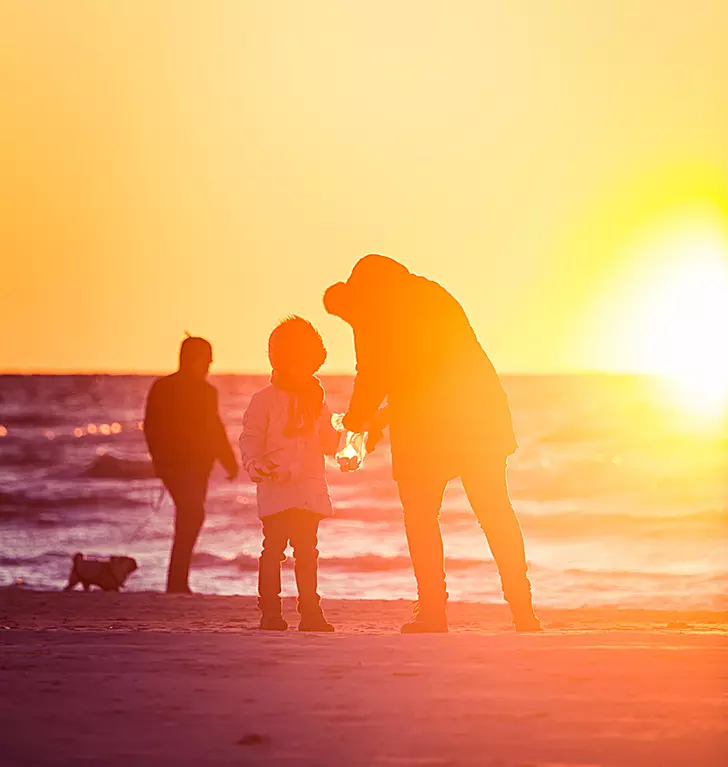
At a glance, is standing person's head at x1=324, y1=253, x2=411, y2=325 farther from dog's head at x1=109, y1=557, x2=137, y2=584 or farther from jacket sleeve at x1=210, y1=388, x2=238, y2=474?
dog's head at x1=109, y1=557, x2=137, y2=584

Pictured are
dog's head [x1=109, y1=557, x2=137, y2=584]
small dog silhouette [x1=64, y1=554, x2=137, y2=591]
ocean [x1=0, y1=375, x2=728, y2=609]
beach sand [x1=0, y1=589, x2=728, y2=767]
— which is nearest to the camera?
beach sand [x1=0, y1=589, x2=728, y2=767]

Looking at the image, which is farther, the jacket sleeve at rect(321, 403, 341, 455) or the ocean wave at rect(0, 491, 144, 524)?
the ocean wave at rect(0, 491, 144, 524)

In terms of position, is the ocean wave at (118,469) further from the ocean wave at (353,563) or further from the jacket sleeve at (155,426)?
the jacket sleeve at (155,426)

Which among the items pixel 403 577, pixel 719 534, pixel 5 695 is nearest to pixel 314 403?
pixel 5 695

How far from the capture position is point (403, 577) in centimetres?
1477

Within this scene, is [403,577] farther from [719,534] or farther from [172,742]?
[172,742]

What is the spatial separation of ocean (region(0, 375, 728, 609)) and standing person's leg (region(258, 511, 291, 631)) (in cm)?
577

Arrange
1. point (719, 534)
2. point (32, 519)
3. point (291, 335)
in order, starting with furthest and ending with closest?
point (32, 519), point (719, 534), point (291, 335)

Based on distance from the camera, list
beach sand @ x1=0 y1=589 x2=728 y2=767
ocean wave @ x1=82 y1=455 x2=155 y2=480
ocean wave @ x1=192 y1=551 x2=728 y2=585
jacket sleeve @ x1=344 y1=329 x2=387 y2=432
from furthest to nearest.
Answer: ocean wave @ x1=82 y1=455 x2=155 y2=480, ocean wave @ x1=192 y1=551 x2=728 y2=585, jacket sleeve @ x1=344 y1=329 x2=387 y2=432, beach sand @ x1=0 y1=589 x2=728 y2=767

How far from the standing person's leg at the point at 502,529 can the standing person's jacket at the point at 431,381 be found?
0.09 meters

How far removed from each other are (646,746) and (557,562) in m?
13.0

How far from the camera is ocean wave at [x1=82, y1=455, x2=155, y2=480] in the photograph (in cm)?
3953

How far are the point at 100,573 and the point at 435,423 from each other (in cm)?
688

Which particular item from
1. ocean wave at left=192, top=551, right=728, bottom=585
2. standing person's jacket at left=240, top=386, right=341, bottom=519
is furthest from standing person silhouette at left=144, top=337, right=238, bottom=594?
ocean wave at left=192, top=551, right=728, bottom=585
